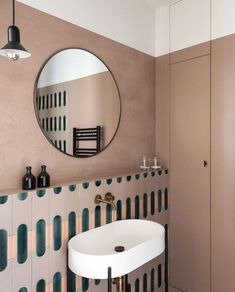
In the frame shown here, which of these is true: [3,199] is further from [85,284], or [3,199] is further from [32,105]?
[85,284]

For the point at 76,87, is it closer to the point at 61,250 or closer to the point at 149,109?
the point at 149,109

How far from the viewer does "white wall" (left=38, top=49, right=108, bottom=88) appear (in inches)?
66.8

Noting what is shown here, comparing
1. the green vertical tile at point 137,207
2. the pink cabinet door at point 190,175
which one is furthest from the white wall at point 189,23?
the green vertical tile at point 137,207

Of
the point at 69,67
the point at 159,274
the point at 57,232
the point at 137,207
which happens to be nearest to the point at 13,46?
the point at 69,67

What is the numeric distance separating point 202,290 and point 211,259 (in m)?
0.29

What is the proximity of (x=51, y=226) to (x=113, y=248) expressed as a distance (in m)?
0.44

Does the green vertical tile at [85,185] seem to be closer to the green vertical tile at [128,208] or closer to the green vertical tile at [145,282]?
the green vertical tile at [128,208]

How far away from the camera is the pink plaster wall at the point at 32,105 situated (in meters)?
1.52

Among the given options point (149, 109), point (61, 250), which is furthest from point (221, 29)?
point (61, 250)

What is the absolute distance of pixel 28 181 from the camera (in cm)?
151

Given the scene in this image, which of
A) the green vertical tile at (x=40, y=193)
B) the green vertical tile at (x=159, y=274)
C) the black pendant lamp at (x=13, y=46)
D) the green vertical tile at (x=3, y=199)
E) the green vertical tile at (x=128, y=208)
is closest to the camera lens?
the black pendant lamp at (x=13, y=46)

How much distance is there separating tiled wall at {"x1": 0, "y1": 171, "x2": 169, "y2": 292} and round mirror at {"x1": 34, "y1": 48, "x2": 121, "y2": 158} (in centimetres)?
33

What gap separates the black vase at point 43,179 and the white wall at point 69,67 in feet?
1.78

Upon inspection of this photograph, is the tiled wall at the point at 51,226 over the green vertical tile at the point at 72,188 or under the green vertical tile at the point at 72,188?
under
